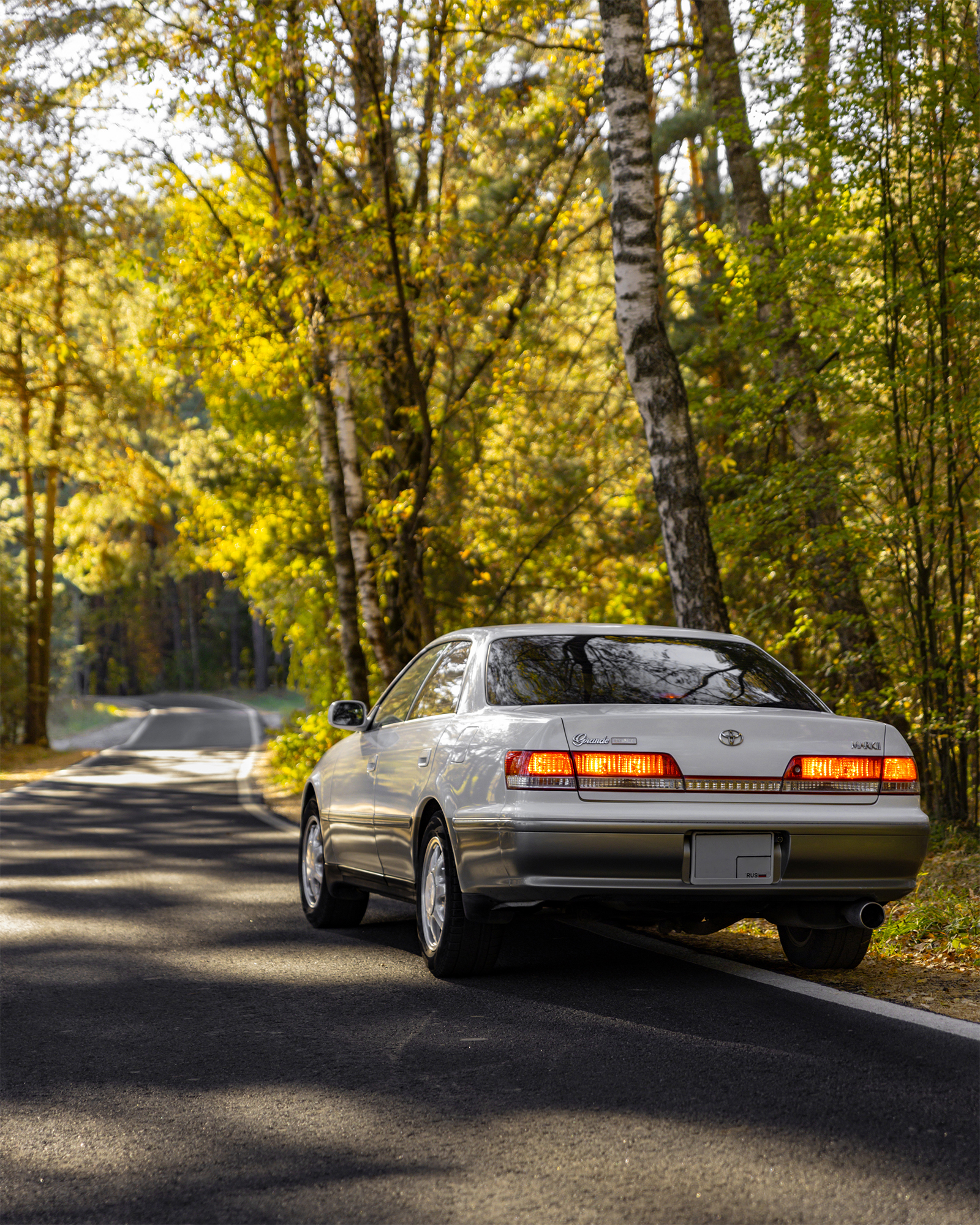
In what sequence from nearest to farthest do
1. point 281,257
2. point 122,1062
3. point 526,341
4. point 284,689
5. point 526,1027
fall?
1. point 122,1062
2. point 526,1027
3. point 281,257
4. point 526,341
5. point 284,689

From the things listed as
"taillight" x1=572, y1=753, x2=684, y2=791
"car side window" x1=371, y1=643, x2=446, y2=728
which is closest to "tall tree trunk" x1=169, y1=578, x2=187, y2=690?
"car side window" x1=371, y1=643, x2=446, y2=728

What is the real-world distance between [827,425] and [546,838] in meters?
9.39

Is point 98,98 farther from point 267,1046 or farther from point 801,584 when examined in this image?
point 267,1046

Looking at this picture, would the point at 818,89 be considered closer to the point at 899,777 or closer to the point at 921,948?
the point at 899,777

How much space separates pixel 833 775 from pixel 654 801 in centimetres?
84

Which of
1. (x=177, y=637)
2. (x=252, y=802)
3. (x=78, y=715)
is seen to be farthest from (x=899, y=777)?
(x=177, y=637)

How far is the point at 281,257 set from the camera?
15.4 metres

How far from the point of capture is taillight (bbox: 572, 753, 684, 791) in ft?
18.8

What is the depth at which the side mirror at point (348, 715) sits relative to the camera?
8.16m

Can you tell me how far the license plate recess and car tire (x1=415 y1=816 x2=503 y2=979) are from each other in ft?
3.83

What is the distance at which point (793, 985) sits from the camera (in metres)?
6.15

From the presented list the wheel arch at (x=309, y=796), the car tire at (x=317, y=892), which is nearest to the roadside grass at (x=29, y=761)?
the wheel arch at (x=309, y=796)

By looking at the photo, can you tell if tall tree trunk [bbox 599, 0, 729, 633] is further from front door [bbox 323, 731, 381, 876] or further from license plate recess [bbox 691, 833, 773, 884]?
license plate recess [bbox 691, 833, 773, 884]

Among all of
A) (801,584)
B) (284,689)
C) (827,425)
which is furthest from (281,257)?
(284,689)
